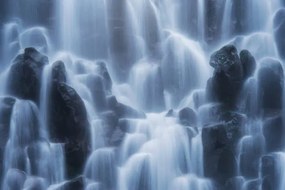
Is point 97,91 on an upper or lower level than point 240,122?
upper

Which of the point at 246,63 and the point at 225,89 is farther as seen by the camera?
the point at 246,63

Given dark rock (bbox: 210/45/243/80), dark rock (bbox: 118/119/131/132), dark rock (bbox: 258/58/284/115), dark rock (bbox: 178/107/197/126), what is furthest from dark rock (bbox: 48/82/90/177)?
dark rock (bbox: 258/58/284/115)

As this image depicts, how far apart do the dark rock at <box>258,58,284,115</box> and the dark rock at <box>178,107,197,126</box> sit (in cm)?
269

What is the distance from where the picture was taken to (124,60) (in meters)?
29.0

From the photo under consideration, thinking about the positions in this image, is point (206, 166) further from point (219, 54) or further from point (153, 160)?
point (219, 54)

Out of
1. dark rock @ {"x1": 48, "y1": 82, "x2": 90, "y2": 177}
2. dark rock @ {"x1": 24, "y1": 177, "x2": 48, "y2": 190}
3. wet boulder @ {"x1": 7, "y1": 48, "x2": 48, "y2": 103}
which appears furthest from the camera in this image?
wet boulder @ {"x1": 7, "y1": 48, "x2": 48, "y2": 103}

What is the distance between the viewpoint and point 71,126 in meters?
24.0

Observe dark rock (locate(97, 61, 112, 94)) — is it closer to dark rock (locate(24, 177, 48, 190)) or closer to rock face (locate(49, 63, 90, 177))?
rock face (locate(49, 63, 90, 177))

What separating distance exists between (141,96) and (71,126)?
4.51m

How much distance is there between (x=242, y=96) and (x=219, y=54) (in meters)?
1.83

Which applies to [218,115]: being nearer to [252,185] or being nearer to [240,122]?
[240,122]

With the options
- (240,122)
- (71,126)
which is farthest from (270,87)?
(71,126)

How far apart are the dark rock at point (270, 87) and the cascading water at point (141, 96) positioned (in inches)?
1.6

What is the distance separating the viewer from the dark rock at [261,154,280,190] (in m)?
23.8
